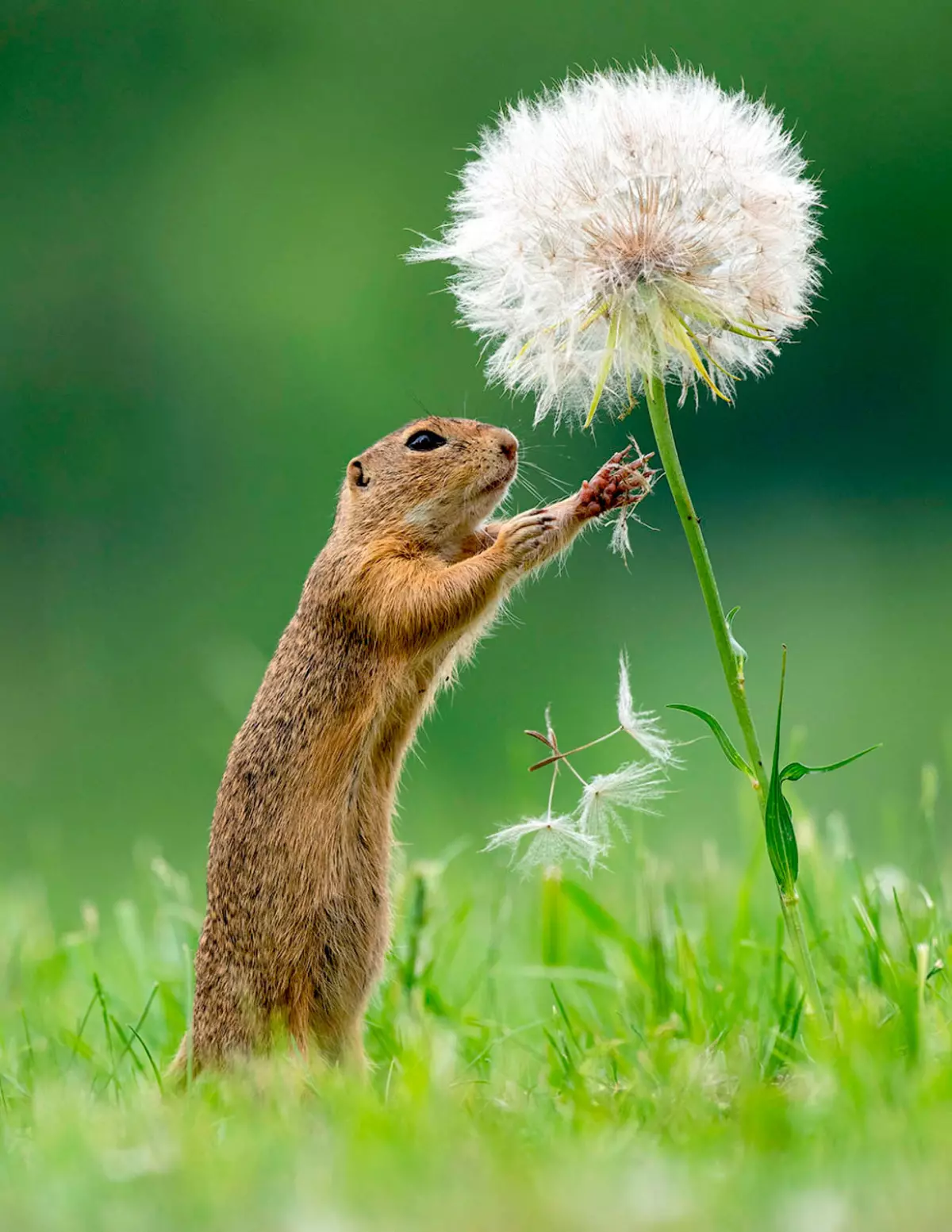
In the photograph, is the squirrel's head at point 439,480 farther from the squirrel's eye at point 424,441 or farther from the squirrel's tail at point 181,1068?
the squirrel's tail at point 181,1068

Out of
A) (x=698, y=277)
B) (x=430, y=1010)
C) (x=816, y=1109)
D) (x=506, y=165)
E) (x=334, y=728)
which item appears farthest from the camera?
(x=430, y=1010)

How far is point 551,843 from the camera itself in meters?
2.88

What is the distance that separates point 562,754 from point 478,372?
867 centimetres

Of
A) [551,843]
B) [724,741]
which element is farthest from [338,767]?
[724,741]

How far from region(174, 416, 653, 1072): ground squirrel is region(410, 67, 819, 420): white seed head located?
0.28m

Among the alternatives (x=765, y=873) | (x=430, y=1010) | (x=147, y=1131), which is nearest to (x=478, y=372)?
(x=765, y=873)

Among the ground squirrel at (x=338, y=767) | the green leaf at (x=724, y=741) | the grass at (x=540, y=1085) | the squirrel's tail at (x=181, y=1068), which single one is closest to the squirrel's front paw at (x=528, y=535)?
the ground squirrel at (x=338, y=767)

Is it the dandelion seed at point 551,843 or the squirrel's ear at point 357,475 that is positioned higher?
the squirrel's ear at point 357,475

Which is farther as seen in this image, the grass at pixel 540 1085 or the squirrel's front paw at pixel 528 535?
the squirrel's front paw at pixel 528 535

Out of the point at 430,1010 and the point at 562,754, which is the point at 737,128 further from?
the point at 430,1010

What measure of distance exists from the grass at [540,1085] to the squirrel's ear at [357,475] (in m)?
0.98

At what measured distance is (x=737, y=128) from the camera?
279 centimetres

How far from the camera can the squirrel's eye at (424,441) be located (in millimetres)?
3406

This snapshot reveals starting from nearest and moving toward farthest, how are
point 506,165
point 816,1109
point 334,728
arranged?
1. point 816,1109
2. point 506,165
3. point 334,728
